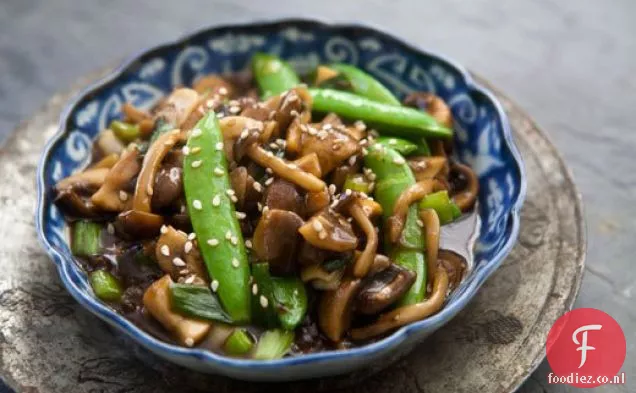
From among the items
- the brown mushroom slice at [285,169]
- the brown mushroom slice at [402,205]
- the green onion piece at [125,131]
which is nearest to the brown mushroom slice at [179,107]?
the green onion piece at [125,131]

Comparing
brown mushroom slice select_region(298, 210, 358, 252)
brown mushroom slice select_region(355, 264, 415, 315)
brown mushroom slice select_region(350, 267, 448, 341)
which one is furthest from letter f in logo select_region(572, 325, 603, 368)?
brown mushroom slice select_region(298, 210, 358, 252)

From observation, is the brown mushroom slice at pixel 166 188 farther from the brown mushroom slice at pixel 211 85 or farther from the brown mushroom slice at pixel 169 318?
the brown mushroom slice at pixel 211 85

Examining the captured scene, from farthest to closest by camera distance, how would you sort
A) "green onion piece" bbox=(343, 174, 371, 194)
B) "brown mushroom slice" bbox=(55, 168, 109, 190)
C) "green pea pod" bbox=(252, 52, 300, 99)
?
"green pea pod" bbox=(252, 52, 300, 99) → "brown mushroom slice" bbox=(55, 168, 109, 190) → "green onion piece" bbox=(343, 174, 371, 194)

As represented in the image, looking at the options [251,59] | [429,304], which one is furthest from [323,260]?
[251,59]

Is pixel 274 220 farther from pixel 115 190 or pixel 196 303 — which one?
pixel 115 190

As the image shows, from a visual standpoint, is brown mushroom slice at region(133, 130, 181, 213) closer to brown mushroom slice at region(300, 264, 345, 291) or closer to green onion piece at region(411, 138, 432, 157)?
brown mushroom slice at region(300, 264, 345, 291)

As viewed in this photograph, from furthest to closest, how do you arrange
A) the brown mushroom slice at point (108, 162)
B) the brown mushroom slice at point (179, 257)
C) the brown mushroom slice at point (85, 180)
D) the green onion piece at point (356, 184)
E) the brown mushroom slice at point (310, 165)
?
the brown mushroom slice at point (108, 162)
the brown mushroom slice at point (85, 180)
the green onion piece at point (356, 184)
the brown mushroom slice at point (310, 165)
the brown mushroom slice at point (179, 257)
